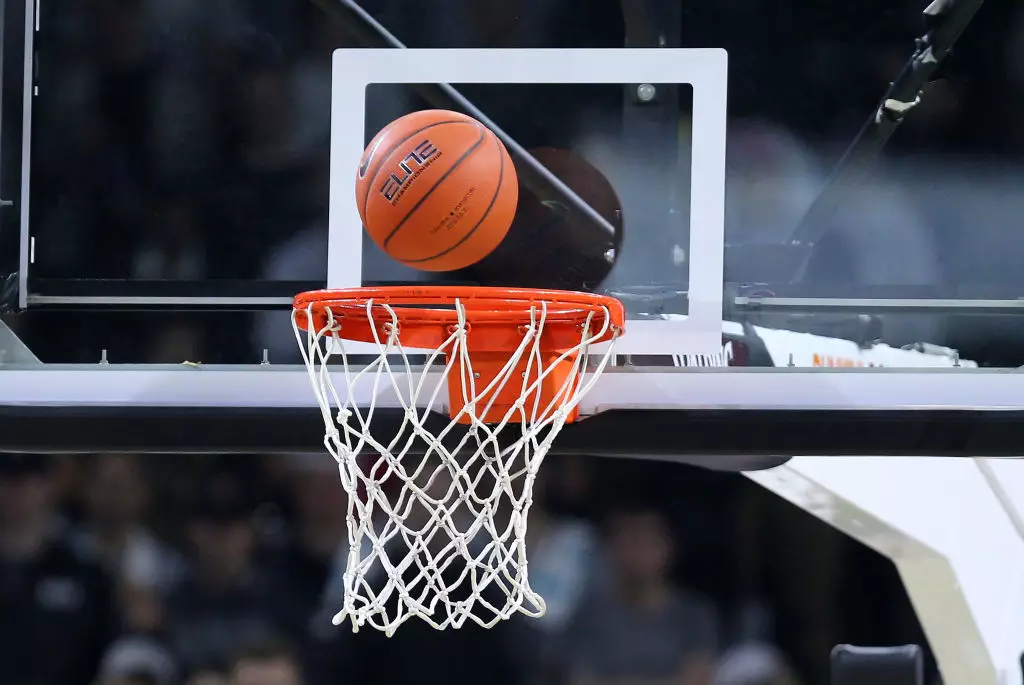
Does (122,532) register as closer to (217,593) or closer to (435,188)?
(217,593)

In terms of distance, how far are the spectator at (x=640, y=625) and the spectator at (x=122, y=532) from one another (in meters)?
0.87

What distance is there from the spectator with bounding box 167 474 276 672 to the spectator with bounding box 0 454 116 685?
0.16m

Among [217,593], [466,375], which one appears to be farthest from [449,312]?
[217,593]

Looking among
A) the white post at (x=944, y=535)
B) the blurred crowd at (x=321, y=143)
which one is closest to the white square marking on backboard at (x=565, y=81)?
the blurred crowd at (x=321, y=143)

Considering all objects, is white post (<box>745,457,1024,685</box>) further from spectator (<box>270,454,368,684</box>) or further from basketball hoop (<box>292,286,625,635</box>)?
spectator (<box>270,454,368,684</box>)

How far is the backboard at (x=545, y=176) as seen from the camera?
1394 millimetres

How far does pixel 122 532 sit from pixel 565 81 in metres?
1.29

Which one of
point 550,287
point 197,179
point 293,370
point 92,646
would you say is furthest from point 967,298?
point 92,646

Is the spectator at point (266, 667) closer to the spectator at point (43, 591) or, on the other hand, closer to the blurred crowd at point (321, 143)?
the spectator at point (43, 591)

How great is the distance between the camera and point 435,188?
107cm

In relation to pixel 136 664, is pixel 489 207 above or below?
above

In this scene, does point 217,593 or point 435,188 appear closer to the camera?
point 435,188

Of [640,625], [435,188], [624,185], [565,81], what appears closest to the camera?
[435,188]

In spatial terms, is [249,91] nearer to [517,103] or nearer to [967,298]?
[517,103]
